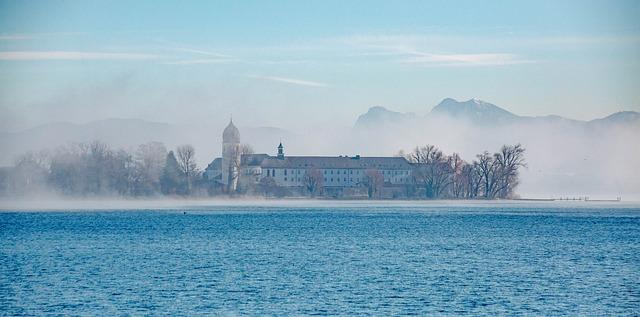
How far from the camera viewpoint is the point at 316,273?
5466 cm

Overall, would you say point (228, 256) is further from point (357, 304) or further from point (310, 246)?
point (357, 304)

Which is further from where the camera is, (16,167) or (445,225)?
(16,167)

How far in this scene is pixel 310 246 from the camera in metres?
75.8

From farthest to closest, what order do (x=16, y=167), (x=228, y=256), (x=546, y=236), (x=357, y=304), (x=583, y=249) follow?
(x=16, y=167) < (x=546, y=236) < (x=583, y=249) < (x=228, y=256) < (x=357, y=304)

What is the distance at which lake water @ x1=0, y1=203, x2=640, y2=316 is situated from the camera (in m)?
42.4

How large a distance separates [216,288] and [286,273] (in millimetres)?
7752

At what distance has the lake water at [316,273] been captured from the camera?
1670 inches

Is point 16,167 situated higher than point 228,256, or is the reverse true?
point 16,167

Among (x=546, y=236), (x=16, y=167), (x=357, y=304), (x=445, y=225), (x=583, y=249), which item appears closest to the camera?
(x=357, y=304)

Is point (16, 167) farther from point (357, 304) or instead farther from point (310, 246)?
point (357, 304)

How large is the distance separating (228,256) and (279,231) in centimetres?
3164

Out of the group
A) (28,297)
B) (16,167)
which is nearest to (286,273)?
(28,297)

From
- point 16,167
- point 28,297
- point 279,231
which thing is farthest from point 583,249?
point 16,167

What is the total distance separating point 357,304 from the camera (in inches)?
1689
